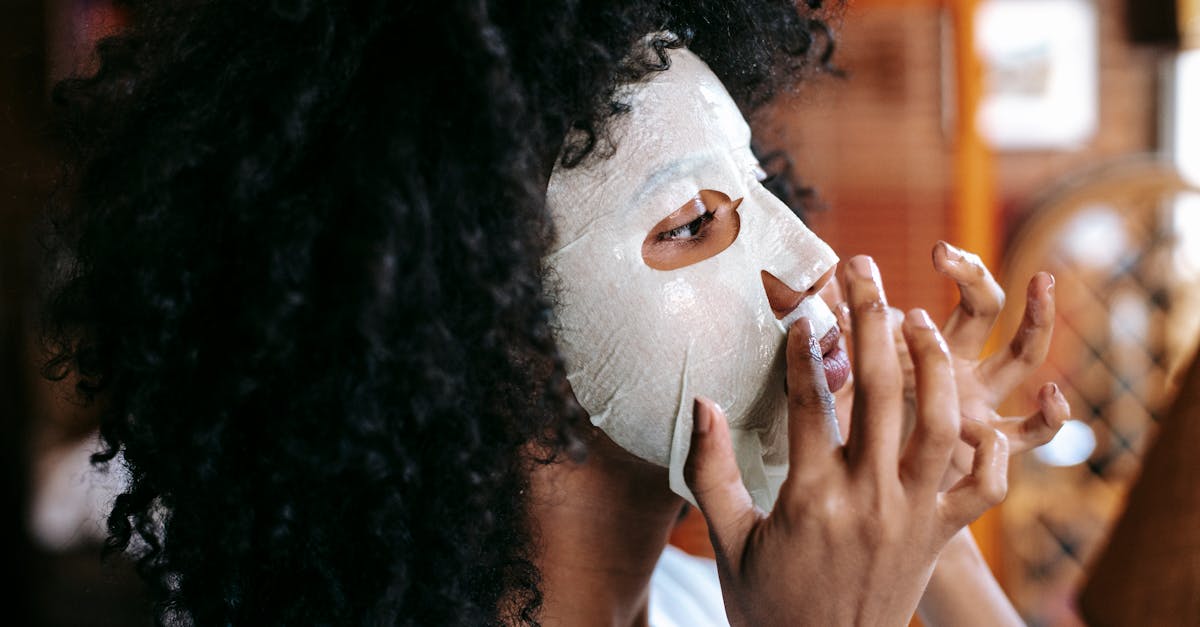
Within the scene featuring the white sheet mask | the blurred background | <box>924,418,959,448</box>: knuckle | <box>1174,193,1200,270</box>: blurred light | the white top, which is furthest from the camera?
<box>1174,193,1200,270</box>: blurred light

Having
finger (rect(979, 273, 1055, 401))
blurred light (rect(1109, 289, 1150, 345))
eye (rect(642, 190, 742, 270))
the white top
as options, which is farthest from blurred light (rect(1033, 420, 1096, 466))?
eye (rect(642, 190, 742, 270))

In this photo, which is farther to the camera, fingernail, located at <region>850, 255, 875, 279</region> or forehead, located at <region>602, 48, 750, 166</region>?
forehead, located at <region>602, 48, 750, 166</region>

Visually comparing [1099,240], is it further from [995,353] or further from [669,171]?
[669,171]

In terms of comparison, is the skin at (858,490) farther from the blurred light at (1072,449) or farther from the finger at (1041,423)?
the blurred light at (1072,449)

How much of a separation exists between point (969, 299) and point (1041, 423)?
120mm

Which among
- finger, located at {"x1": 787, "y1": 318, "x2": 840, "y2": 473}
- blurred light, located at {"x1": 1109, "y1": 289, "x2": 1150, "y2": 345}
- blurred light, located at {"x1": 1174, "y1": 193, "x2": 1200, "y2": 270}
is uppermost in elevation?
finger, located at {"x1": 787, "y1": 318, "x2": 840, "y2": 473}

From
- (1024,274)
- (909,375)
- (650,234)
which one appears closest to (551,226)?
(650,234)

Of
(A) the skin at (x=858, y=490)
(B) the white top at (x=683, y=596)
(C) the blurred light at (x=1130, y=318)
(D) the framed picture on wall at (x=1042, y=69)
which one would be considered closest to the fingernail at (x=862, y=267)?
(A) the skin at (x=858, y=490)

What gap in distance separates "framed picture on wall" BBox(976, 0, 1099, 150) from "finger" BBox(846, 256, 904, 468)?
269cm

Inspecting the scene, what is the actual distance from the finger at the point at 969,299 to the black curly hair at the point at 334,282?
309 millimetres

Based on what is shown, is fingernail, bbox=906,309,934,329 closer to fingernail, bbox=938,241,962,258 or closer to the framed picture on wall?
fingernail, bbox=938,241,962,258

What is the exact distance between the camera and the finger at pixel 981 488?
0.61 m

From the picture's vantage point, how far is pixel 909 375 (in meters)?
0.89

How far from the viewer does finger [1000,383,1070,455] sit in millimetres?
793
